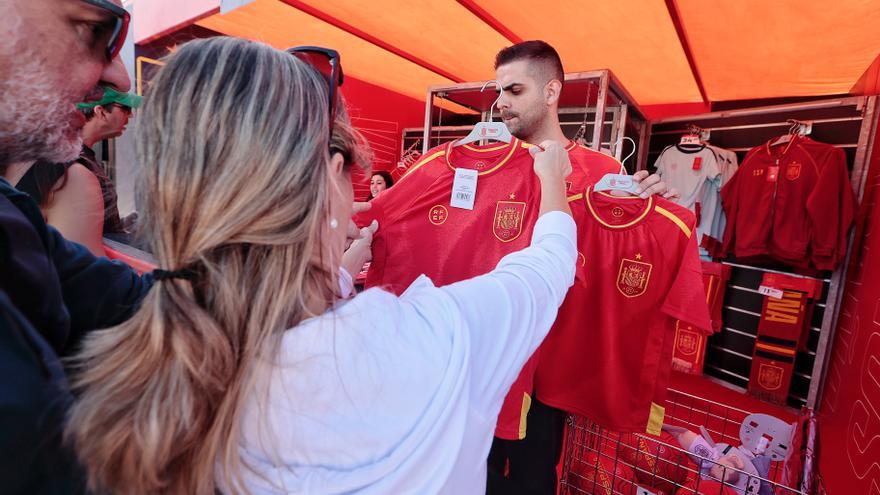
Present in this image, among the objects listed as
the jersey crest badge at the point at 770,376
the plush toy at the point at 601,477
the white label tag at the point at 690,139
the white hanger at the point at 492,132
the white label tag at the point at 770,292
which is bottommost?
the jersey crest badge at the point at 770,376

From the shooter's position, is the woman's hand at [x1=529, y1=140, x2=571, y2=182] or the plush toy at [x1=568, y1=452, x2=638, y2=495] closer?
the woman's hand at [x1=529, y1=140, x2=571, y2=182]

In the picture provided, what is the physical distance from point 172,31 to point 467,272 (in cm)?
268

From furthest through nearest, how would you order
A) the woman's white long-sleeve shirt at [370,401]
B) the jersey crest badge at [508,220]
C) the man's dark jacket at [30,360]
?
1. the jersey crest badge at [508,220]
2. the woman's white long-sleeve shirt at [370,401]
3. the man's dark jacket at [30,360]

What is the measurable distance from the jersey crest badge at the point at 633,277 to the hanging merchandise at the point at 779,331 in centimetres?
290

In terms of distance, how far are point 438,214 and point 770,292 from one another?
3.48 metres

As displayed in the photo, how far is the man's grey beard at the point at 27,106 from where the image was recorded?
59 cm

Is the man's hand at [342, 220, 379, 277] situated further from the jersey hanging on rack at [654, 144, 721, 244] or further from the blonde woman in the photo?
the jersey hanging on rack at [654, 144, 721, 244]

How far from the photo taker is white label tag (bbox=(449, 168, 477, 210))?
4.80 ft

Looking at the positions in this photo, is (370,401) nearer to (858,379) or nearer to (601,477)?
(601,477)

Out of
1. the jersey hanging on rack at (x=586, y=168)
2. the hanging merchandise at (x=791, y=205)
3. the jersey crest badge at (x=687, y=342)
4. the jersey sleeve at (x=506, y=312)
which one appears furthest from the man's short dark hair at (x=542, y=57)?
the jersey crest badge at (x=687, y=342)

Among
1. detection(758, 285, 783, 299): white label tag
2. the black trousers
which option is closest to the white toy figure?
the black trousers

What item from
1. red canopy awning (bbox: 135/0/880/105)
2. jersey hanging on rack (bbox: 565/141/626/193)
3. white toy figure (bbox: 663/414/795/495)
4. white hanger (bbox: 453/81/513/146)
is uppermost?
red canopy awning (bbox: 135/0/880/105)

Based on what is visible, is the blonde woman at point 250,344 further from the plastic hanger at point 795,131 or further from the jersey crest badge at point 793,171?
the plastic hanger at point 795,131

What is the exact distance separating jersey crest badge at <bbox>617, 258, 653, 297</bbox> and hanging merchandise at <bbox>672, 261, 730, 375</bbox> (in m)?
2.83
